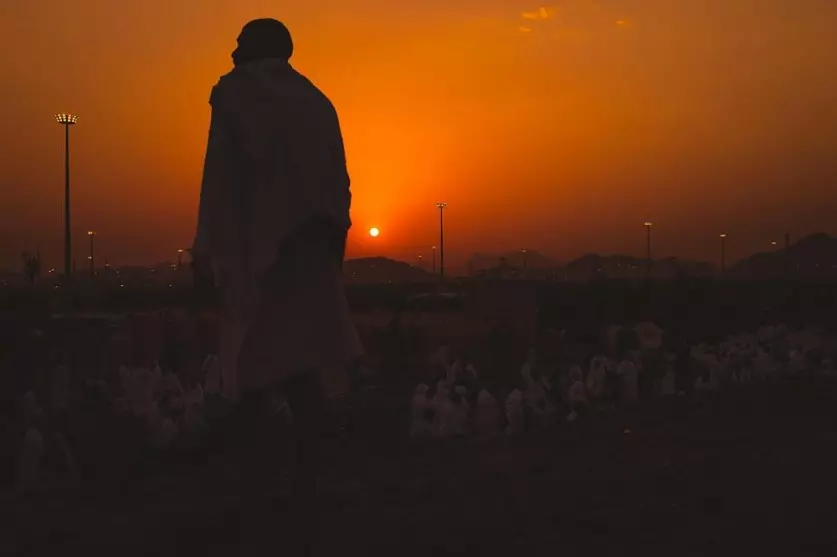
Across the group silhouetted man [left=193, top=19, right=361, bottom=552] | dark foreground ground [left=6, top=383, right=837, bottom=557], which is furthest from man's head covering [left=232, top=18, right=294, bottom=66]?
dark foreground ground [left=6, top=383, right=837, bottom=557]

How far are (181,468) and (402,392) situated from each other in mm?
5279

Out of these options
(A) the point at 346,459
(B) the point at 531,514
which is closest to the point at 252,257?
(B) the point at 531,514

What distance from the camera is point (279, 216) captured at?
353 cm

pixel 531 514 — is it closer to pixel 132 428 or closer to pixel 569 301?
pixel 132 428

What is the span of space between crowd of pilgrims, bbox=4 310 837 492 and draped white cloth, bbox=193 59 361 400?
3.87 meters

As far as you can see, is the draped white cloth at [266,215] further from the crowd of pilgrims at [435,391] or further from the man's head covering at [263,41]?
the crowd of pilgrims at [435,391]

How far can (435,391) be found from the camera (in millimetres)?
12062

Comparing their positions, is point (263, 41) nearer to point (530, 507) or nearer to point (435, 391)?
point (530, 507)

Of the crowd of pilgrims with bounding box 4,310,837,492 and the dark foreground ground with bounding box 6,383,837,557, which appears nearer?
the dark foreground ground with bounding box 6,383,837,557

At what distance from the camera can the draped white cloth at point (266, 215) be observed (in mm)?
3529

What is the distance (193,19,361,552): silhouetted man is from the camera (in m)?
3.53

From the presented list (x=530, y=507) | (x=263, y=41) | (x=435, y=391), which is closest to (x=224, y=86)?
(x=263, y=41)

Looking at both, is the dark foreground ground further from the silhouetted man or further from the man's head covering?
the man's head covering

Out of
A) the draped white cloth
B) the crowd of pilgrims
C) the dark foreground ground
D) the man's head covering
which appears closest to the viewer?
the draped white cloth
